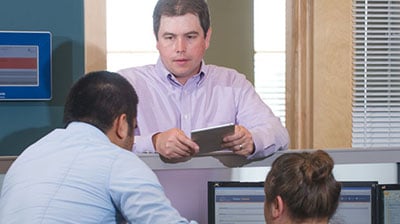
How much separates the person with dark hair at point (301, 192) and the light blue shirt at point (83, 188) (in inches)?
9.1

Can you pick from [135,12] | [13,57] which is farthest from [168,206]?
[135,12]

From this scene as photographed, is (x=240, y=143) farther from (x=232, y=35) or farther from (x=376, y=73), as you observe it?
(x=232, y=35)

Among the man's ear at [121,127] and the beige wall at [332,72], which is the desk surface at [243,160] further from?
the beige wall at [332,72]

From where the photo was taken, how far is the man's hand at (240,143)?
2121 millimetres

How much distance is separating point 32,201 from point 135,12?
2609 millimetres

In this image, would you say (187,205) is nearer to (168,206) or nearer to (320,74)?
(168,206)

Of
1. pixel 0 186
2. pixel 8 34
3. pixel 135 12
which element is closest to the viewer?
pixel 0 186

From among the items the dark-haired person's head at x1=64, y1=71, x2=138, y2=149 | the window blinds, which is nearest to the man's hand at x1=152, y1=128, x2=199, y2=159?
the dark-haired person's head at x1=64, y1=71, x2=138, y2=149

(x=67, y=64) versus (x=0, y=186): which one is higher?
(x=67, y=64)

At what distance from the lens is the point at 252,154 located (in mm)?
2172

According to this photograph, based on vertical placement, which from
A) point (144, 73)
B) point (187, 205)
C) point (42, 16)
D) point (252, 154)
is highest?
point (42, 16)

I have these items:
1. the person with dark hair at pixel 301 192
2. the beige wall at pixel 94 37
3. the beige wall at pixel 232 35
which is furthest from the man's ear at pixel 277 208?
the beige wall at pixel 232 35

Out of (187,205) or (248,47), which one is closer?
(187,205)

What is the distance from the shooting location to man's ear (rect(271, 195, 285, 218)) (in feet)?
5.64
